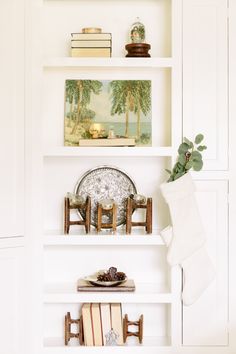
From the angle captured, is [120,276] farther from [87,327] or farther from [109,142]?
[109,142]

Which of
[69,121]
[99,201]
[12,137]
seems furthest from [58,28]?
[99,201]

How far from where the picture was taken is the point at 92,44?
9.83ft

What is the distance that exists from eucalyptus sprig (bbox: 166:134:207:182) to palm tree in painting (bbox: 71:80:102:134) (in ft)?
1.87

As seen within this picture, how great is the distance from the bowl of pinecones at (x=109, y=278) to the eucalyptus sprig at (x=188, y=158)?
A: 0.56 m

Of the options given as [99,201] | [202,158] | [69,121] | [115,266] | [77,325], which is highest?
[69,121]

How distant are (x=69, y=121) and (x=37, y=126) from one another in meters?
0.28

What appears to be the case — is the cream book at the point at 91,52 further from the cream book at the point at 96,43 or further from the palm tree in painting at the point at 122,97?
the palm tree in painting at the point at 122,97

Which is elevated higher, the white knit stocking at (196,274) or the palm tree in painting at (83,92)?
the palm tree in painting at (83,92)

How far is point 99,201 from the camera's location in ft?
10.2

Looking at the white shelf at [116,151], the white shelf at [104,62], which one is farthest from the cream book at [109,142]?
the white shelf at [104,62]

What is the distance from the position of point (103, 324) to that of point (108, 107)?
1118 millimetres

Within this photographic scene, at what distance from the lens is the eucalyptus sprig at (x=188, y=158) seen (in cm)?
290

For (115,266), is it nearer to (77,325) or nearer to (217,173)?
(77,325)

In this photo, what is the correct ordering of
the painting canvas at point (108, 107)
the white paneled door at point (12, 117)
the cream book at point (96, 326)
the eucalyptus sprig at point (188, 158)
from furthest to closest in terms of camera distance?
the painting canvas at point (108, 107) < the cream book at point (96, 326) < the eucalyptus sprig at point (188, 158) < the white paneled door at point (12, 117)
